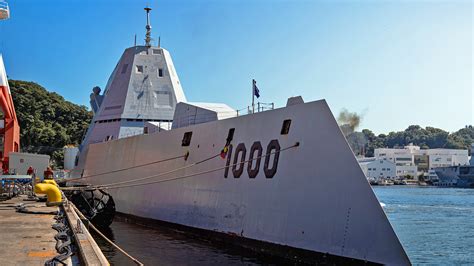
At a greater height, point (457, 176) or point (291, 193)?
point (457, 176)

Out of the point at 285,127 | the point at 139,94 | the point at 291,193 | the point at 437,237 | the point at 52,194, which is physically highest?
the point at 139,94

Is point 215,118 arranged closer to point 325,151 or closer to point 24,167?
point 325,151

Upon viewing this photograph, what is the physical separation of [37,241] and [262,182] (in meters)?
5.12

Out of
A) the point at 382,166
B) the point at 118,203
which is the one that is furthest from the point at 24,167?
the point at 382,166

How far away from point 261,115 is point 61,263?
22.4 ft

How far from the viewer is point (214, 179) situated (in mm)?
12602

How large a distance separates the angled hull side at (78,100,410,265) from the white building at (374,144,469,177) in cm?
8501

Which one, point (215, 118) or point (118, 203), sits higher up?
point (215, 118)

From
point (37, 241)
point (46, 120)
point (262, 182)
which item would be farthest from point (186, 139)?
point (46, 120)

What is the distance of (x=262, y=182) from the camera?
10742mm

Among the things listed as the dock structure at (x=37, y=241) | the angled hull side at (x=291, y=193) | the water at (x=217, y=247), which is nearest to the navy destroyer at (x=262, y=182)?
the angled hull side at (x=291, y=193)

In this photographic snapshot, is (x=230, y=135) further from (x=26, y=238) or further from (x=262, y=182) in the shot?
(x=26, y=238)

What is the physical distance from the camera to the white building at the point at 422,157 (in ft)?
320

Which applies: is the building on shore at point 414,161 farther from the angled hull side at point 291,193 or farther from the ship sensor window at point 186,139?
the angled hull side at point 291,193
